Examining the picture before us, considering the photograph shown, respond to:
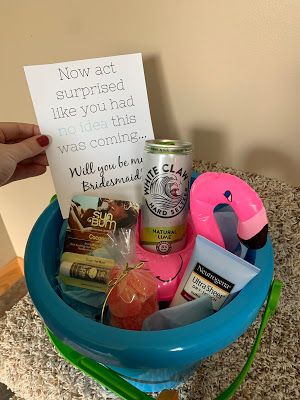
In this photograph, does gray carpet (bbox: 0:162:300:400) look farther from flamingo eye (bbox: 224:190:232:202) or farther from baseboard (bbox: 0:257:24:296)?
baseboard (bbox: 0:257:24:296)

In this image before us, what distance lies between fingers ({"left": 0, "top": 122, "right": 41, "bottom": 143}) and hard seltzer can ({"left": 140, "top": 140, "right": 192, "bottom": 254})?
23cm

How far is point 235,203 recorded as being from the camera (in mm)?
369

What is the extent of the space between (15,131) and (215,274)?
1.25ft

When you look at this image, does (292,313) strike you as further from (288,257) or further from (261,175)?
(261,175)

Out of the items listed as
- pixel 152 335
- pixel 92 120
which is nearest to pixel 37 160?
pixel 92 120

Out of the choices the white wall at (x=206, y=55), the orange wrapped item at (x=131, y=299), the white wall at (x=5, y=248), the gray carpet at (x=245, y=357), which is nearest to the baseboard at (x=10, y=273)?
the white wall at (x=5, y=248)

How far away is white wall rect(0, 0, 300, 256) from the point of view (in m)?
0.45

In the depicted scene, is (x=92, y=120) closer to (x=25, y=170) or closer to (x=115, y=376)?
(x=25, y=170)

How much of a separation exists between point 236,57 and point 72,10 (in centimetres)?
26

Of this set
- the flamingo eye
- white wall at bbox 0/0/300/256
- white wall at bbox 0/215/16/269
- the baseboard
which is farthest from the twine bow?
the baseboard

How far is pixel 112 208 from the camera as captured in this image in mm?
494

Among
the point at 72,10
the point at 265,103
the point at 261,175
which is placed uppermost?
the point at 72,10

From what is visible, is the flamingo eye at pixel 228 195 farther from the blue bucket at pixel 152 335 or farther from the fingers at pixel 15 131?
the fingers at pixel 15 131

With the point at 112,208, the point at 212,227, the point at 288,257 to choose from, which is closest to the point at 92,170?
the point at 112,208
